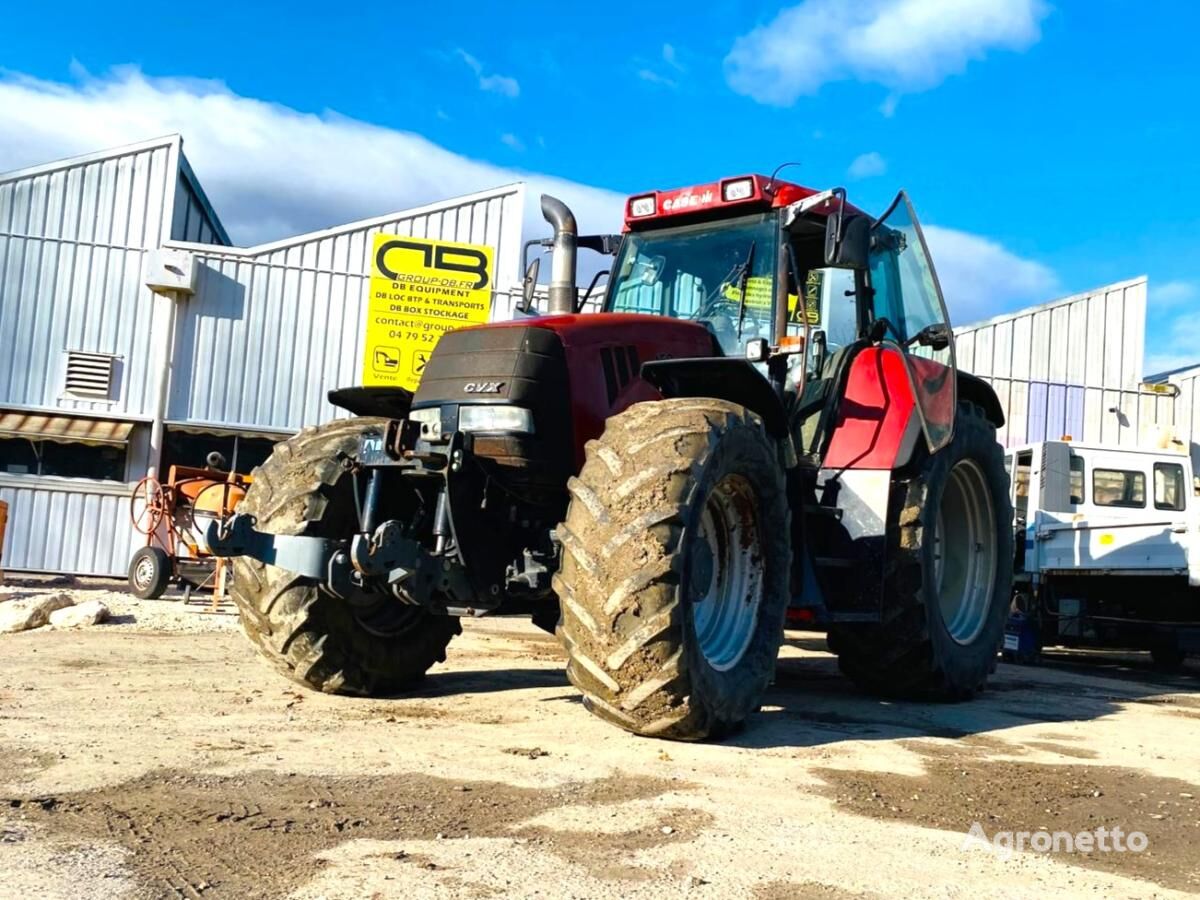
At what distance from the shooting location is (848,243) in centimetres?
607

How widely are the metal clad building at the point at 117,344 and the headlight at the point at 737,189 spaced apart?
39.1 ft

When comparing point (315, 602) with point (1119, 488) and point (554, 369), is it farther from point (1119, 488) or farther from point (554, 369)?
point (1119, 488)

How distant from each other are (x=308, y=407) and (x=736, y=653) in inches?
523

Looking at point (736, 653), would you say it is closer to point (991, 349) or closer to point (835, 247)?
point (835, 247)

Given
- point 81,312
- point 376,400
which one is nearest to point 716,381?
point 376,400

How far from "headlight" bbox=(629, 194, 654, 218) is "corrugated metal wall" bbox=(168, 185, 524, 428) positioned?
1089 centimetres

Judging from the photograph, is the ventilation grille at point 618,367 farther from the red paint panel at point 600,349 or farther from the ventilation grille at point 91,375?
the ventilation grille at point 91,375

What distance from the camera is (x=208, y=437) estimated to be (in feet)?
56.6

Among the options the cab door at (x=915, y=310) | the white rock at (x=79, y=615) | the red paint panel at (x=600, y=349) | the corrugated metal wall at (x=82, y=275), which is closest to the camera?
the red paint panel at (x=600, y=349)

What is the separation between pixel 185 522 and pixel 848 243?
11.0 metres

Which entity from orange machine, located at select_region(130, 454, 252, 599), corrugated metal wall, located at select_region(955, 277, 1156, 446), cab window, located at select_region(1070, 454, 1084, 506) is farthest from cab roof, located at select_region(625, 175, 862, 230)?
corrugated metal wall, located at select_region(955, 277, 1156, 446)

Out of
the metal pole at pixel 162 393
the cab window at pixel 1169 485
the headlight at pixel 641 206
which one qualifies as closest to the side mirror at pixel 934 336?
the headlight at pixel 641 206

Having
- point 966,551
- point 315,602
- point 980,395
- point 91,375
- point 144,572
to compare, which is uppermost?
point 91,375

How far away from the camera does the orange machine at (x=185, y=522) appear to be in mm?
13578
